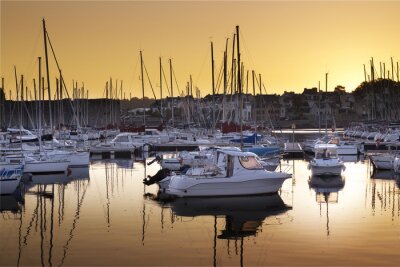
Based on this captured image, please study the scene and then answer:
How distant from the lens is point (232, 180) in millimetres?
30234

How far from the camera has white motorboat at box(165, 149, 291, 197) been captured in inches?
1189

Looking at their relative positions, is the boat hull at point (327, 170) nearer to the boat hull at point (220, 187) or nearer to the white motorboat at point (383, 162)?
the white motorboat at point (383, 162)

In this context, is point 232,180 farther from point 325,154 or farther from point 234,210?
point 325,154

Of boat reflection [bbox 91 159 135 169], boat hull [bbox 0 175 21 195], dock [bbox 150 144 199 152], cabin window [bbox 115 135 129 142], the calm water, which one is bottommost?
the calm water

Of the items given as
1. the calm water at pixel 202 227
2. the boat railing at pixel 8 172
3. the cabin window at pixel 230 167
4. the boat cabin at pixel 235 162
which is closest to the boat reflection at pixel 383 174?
the calm water at pixel 202 227

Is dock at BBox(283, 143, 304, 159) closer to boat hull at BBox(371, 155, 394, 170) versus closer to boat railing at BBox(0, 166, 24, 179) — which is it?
boat hull at BBox(371, 155, 394, 170)

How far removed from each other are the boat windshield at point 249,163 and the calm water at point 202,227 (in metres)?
1.39

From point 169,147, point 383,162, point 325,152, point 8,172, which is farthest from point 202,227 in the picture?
point 169,147

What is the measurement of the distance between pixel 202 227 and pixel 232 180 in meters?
6.48

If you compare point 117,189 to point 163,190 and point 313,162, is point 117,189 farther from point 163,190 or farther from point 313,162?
point 313,162

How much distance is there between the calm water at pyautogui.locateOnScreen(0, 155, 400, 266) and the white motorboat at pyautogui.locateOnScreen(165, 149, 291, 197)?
48 centimetres

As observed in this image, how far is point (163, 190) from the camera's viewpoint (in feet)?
108

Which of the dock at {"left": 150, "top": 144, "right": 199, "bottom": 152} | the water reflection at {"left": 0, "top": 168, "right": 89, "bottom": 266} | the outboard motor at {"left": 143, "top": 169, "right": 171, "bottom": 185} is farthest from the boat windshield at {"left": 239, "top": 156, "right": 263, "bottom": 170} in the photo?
the dock at {"left": 150, "top": 144, "right": 199, "bottom": 152}

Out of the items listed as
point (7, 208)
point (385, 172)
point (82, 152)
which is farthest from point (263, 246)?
point (82, 152)
